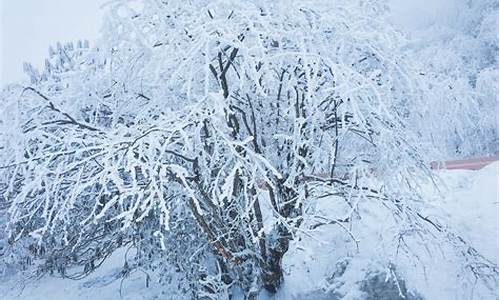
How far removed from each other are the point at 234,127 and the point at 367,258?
7.16 feet

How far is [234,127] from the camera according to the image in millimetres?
3496

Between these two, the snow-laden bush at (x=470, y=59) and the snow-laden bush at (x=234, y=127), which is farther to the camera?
the snow-laden bush at (x=470, y=59)

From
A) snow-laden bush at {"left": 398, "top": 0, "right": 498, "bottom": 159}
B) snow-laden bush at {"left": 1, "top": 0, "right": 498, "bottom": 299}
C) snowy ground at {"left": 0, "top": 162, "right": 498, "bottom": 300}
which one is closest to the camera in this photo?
snow-laden bush at {"left": 1, "top": 0, "right": 498, "bottom": 299}

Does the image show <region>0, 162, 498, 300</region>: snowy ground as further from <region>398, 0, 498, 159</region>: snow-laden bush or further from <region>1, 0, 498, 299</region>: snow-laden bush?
<region>398, 0, 498, 159</region>: snow-laden bush

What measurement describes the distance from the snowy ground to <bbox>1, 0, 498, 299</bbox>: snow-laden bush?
0.42 meters

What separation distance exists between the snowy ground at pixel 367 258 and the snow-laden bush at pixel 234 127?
420 millimetres

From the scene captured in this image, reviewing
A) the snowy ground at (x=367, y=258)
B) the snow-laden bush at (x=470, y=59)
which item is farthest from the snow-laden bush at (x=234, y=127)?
the snow-laden bush at (x=470, y=59)

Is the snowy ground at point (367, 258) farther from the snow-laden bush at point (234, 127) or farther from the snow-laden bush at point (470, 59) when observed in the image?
the snow-laden bush at point (470, 59)

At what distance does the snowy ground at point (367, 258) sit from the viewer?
4285 mm

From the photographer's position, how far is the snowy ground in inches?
169

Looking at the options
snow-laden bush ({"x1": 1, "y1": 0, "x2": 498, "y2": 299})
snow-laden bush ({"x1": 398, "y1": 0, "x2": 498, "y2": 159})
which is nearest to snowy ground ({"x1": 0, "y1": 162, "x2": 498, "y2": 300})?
snow-laden bush ({"x1": 1, "y1": 0, "x2": 498, "y2": 299})

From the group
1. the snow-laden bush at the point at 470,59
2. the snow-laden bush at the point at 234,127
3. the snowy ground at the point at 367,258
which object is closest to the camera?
the snow-laden bush at the point at 234,127

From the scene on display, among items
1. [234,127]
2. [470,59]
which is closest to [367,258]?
[234,127]

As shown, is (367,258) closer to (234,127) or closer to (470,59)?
(234,127)
